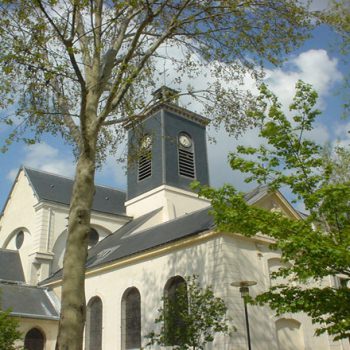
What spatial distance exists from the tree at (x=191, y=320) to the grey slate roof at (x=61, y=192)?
15.2m

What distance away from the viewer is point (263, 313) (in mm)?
15539

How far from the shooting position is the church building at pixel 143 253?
1559cm

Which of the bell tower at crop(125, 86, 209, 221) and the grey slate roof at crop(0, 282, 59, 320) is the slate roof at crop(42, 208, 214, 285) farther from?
the bell tower at crop(125, 86, 209, 221)

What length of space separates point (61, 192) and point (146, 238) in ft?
32.6

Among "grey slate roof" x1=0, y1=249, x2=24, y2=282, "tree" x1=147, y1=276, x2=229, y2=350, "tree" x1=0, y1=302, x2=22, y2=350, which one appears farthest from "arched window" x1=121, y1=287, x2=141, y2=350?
"grey slate roof" x1=0, y1=249, x2=24, y2=282

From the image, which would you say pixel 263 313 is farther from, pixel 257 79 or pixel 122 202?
pixel 122 202

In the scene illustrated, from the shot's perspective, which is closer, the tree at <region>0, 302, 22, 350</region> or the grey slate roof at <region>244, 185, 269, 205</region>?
the tree at <region>0, 302, 22, 350</region>

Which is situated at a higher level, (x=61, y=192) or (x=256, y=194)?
(x=61, y=192)

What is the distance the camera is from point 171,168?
94.3 feet

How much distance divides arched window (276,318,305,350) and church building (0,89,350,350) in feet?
0.11

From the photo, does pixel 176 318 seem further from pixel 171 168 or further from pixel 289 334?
pixel 171 168

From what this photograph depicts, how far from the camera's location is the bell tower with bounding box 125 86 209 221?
28016mm

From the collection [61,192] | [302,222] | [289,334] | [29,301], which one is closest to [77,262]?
[302,222]

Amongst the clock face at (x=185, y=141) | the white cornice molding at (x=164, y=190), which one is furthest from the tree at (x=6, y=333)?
the clock face at (x=185, y=141)
